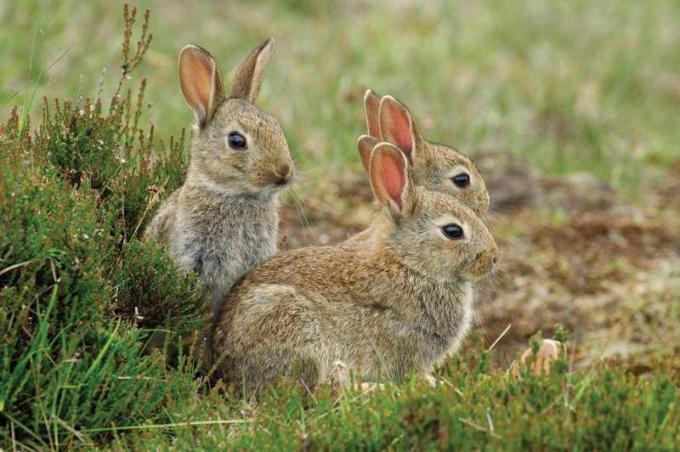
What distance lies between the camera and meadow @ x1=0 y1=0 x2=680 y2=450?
14.6 feet

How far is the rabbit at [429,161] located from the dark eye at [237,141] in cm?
99

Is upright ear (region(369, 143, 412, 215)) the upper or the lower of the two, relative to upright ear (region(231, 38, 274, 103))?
lower

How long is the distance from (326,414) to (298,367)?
78 centimetres

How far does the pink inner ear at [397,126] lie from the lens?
21.2 ft

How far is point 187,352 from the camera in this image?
5.44 meters

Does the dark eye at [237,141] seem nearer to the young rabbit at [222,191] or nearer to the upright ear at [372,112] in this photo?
the young rabbit at [222,191]

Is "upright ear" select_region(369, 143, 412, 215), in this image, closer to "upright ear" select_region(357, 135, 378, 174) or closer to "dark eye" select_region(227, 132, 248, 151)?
"upright ear" select_region(357, 135, 378, 174)

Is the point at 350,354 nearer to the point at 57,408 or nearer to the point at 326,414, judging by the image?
the point at 326,414

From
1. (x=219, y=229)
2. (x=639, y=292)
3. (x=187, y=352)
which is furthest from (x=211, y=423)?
(x=639, y=292)

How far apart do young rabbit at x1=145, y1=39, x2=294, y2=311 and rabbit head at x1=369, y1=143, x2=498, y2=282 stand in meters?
0.51

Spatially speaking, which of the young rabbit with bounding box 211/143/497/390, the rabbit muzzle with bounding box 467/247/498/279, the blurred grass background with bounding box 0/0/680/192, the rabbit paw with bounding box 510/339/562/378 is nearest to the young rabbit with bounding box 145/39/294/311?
the young rabbit with bounding box 211/143/497/390

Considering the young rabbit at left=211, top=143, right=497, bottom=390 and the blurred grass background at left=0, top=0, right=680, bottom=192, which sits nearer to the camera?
the young rabbit at left=211, top=143, right=497, bottom=390

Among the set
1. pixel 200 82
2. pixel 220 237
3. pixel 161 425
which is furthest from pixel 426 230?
pixel 161 425

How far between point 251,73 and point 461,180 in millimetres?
1344
